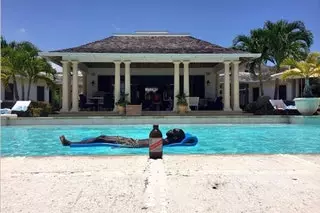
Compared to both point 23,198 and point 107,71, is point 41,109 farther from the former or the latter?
point 23,198

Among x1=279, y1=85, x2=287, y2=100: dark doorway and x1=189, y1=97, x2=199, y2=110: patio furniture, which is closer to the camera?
x1=189, y1=97, x2=199, y2=110: patio furniture

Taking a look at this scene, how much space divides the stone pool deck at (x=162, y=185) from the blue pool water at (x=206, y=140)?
10.1 ft

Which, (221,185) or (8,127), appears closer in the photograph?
(221,185)

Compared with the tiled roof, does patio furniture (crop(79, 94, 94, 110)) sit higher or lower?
lower

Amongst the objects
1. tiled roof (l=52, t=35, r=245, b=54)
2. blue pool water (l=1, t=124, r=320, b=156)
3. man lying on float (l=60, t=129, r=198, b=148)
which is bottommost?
blue pool water (l=1, t=124, r=320, b=156)

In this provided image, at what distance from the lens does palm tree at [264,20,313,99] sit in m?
27.4

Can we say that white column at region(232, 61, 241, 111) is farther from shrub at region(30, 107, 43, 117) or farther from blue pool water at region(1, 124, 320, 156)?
shrub at region(30, 107, 43, 117)

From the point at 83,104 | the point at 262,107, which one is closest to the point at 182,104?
the point at 262,107

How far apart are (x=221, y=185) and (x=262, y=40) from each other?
24786mm

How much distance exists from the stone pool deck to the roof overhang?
48.5ft

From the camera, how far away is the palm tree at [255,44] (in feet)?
91.6

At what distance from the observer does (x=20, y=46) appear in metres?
28.5

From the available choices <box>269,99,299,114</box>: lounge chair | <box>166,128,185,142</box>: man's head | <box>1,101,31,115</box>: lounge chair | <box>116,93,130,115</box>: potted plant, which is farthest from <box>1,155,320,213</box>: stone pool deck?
<box>269,99,299,114</box>: lounge chair

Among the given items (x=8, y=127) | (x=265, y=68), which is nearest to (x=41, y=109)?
(x=8, y=127)
